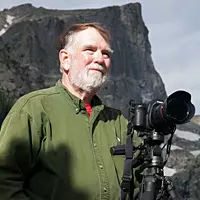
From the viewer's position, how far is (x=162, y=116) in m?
2.61

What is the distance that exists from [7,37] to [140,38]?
30.9m

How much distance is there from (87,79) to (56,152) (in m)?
0.43

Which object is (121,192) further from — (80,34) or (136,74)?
(136,74)

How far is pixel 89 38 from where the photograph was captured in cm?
282

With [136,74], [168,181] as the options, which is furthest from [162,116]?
[136,74]

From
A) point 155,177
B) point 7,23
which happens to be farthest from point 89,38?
point 7,23

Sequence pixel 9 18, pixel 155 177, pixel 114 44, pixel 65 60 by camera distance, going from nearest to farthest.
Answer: pixel 155 177
pixel 65 60
pixel 114 44
pixel 9 18

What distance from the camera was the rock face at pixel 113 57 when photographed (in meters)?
29.0

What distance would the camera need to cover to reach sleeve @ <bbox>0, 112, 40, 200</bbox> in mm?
2404

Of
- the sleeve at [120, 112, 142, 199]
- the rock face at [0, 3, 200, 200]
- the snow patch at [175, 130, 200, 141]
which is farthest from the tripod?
the snow patch at [175, 130, 200, 141]

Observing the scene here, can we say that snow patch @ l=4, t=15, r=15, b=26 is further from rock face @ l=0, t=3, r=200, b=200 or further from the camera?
the camera

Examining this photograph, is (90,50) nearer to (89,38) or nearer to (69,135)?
(89,38)

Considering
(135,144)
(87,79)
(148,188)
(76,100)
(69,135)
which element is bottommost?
(148,188)

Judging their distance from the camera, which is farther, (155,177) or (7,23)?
(7,23)
